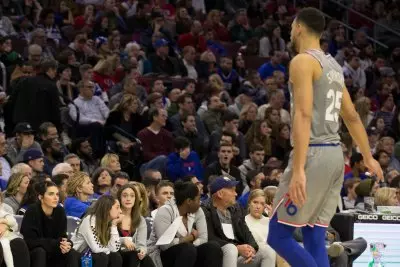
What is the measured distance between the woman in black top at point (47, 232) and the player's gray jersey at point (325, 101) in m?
3.30

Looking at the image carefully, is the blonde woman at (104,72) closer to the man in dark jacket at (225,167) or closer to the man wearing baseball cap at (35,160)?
the man in dark jacket at (225,167)

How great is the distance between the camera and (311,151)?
23.2 feet

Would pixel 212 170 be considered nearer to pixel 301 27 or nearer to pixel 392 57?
pixel 301 27

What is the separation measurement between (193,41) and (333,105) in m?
13.1

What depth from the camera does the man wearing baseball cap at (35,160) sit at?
1238 cm

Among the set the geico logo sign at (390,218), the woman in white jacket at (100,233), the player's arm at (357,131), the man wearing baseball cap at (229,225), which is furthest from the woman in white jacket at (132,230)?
the player's arm at (357,131)

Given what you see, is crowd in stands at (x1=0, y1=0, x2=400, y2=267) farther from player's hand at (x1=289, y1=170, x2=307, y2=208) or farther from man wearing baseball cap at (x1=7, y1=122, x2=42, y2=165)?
player's hand at (x1=289, y1=170, x2=307, y2=208)

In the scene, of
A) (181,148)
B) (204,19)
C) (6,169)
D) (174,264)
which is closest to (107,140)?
(181,148)

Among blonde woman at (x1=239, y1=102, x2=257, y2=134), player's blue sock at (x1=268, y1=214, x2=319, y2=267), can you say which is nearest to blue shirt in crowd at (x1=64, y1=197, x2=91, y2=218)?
player's blue sock at (x1=268, y1=214, x2=319, y2=267)

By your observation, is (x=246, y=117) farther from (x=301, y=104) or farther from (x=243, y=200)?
(x=301, y=104)

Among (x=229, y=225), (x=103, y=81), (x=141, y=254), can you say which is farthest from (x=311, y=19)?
(x=103, y=81)

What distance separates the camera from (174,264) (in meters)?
10.3

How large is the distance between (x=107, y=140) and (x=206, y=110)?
2.10 meters

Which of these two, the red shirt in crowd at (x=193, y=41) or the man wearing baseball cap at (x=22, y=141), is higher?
the man wearing baseball cap at (x=22, y=141)
